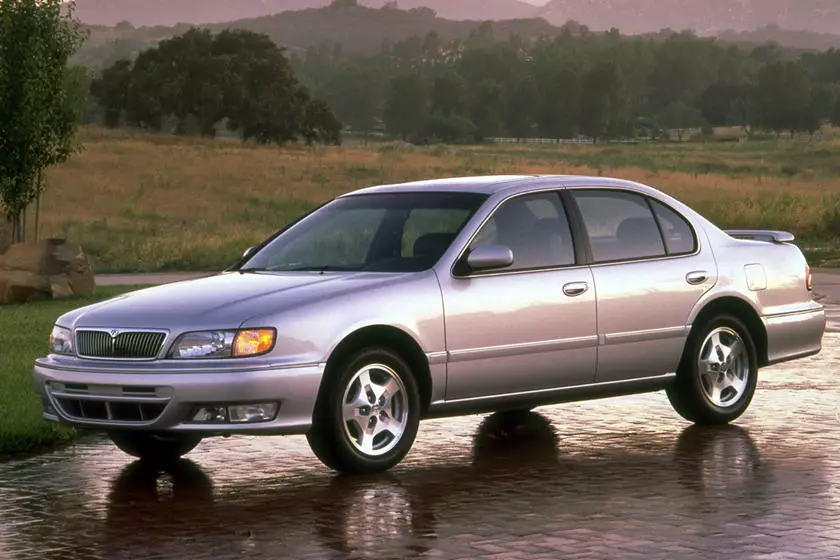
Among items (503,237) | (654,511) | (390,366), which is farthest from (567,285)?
(654,511)

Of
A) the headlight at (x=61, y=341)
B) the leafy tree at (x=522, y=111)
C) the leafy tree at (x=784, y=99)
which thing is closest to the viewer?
the headlight at (x=61, y=341)

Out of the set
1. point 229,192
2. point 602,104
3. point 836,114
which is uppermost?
point 836,114

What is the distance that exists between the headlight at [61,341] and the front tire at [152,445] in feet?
2.10

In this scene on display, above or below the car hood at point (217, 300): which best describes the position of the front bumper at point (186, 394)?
below

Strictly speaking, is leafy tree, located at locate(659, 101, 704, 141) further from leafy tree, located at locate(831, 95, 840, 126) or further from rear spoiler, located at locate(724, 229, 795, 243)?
rear spoiler, located at locate(724, 229, 795, 243)

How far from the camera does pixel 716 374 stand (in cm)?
1144

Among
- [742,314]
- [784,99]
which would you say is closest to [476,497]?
[742,314]

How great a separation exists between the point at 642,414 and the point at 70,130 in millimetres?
17326

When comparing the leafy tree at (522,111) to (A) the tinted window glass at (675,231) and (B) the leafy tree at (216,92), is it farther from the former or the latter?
(A) the tinted window glass at (675,231)

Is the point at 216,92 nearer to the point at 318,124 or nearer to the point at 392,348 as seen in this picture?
the point at 318,124

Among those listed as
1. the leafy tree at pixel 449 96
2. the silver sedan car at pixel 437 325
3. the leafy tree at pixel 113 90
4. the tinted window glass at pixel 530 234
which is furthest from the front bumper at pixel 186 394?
the leafy tree at pixel 449 96

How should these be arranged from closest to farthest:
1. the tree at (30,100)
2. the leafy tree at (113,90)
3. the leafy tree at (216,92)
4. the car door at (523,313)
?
the car door at (523,313), the tree at (30,100), the leafy tree at (216,92), the leafy tree at (113,90)

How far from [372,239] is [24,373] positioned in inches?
190

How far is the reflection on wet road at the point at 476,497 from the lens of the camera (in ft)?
24.8
